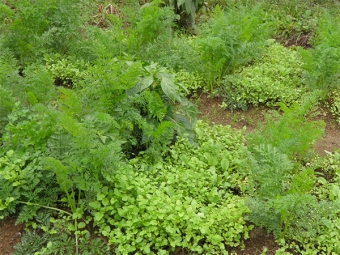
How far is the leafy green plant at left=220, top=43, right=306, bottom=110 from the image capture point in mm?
5184

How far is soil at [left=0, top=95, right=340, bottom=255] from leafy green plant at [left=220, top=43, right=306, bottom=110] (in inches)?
5.0

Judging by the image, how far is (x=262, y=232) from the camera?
3.47 metres

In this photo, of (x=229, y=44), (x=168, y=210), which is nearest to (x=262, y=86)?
(x=229, y=44)

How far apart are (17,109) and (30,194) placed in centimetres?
81

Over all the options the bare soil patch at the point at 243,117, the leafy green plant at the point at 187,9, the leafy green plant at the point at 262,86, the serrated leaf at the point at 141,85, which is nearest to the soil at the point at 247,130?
the bare soil patch at the point at 243,117

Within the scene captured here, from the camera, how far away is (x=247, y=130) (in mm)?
4855

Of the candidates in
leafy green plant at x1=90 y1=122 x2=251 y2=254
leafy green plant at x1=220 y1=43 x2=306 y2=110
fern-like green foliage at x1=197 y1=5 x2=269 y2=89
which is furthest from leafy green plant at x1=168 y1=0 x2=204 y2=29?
leafy green plant at x1=90 y1=122 x2=251 y2=254

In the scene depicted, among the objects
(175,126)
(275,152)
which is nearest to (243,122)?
(175,126)

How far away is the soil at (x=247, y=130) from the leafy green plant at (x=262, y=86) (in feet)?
0.42

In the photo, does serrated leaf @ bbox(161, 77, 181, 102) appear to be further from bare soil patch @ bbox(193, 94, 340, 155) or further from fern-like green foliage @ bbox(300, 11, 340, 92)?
fern-like green foliage @ bbox(300, 11, 340, 92)

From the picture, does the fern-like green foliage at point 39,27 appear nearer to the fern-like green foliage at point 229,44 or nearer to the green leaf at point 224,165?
the fern-like green foliage at point 229,44

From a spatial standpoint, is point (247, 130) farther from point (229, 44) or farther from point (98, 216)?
point (98, 216)

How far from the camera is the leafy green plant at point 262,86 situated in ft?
17.0

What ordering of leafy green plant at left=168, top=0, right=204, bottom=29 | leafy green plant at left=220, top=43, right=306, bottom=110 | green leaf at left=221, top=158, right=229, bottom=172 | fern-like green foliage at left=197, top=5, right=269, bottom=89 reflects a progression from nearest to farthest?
1. green leaf at left=221, top=158, right=229, bottom=172
2. fern-like green foliage at left=197, top=5, right=269, bottom=89
3. leafy green plant at left=220, top=43, right=306, bottom=110
4. leafy green plant at left=168, top=0, right=204, bottom=29
